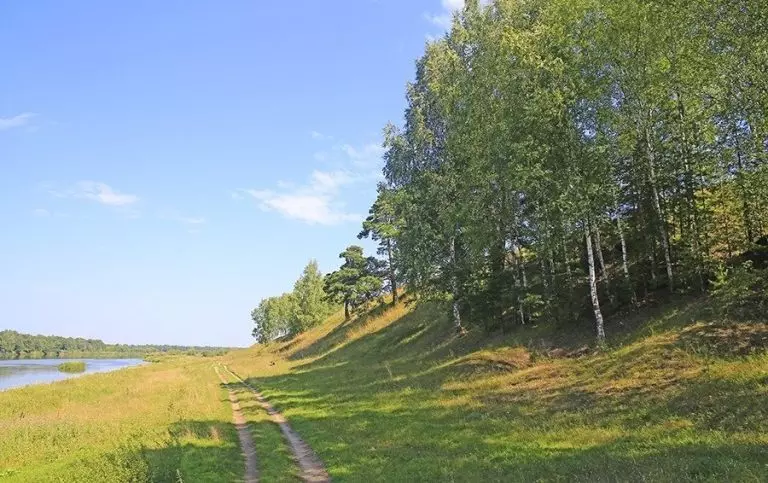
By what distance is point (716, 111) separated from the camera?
18.0 meters

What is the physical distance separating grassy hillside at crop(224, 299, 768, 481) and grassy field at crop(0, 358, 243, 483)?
136 inches

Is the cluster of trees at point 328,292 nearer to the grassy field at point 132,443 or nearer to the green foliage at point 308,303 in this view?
the green foliage at point 308,303

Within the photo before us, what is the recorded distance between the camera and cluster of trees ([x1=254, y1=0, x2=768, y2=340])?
18.1 metres

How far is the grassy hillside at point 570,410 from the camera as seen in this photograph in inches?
454

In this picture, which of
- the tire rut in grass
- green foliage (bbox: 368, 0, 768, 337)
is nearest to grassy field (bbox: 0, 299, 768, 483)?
the tire rut in grass

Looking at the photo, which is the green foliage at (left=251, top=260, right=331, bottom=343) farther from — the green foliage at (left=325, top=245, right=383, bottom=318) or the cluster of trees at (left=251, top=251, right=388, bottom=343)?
the green foliage at (left=325, top=245, right=383, bottom=318)

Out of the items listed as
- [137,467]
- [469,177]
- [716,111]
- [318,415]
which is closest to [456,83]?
[469,177]

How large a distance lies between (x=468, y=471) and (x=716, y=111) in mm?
15097

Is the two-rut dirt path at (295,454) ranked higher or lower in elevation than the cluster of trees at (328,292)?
lower

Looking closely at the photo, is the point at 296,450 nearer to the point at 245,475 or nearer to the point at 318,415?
the point at 245,475

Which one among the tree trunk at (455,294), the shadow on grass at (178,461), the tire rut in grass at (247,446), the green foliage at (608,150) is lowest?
the tire rut in grass at (247,446)

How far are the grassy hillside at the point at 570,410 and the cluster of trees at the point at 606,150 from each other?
3010 mm

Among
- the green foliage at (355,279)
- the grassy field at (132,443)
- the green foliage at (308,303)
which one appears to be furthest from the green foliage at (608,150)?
the green foliage at (308,303)

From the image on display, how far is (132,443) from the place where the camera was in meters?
19.8
